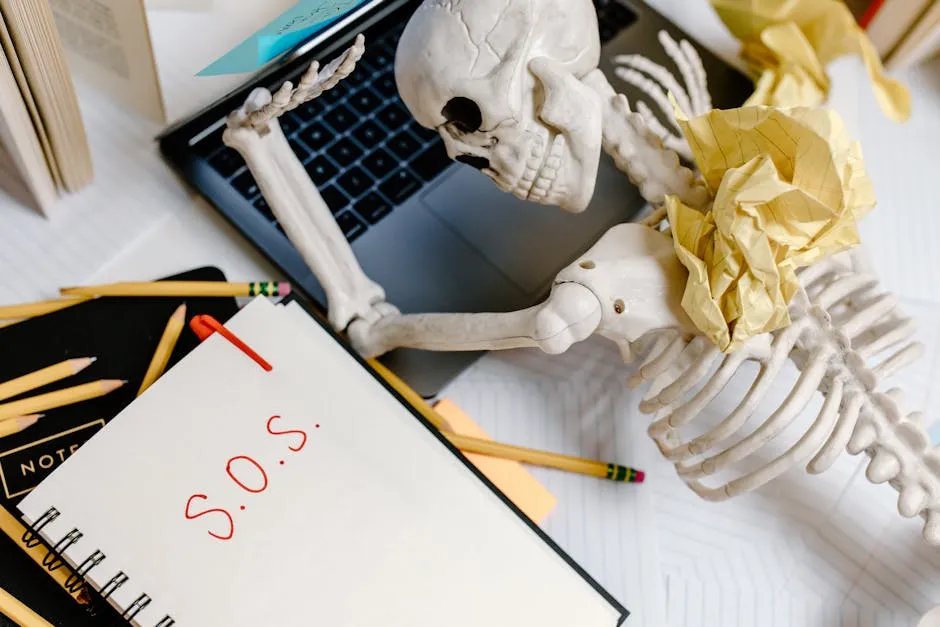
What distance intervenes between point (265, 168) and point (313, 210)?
4 cm

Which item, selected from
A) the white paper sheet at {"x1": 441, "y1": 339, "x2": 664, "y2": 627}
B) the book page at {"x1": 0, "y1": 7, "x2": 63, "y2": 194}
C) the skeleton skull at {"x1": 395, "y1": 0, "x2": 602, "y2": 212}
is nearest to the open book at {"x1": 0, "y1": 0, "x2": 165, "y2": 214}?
the book page at {"x1": 0, "y1": 7, "x2": 63, "y2": 194}

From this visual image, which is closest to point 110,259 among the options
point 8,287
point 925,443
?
point 8,287

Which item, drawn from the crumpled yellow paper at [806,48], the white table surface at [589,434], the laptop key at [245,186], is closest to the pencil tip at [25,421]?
the white table surface at [589,434]

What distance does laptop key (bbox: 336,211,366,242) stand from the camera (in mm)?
638

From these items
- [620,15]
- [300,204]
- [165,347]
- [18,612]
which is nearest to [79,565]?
[18,612]

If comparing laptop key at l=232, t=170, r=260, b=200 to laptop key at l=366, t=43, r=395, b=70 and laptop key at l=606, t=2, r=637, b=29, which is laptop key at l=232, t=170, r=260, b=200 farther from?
laptop key at l=606, t=2, r=637, b=29

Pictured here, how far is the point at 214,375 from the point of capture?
1.69 feet

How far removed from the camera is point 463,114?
18.6 inches

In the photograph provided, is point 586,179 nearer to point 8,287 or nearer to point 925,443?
point 925,443

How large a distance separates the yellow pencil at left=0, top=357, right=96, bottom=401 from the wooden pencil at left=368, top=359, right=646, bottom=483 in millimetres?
189

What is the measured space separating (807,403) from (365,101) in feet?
1.35

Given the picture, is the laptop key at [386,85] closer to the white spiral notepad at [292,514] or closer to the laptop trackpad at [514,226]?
the laptop trackpad at [514,226]

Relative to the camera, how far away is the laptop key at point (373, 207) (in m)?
0.65

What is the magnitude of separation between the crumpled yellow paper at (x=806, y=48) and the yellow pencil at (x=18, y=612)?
0.64 m
